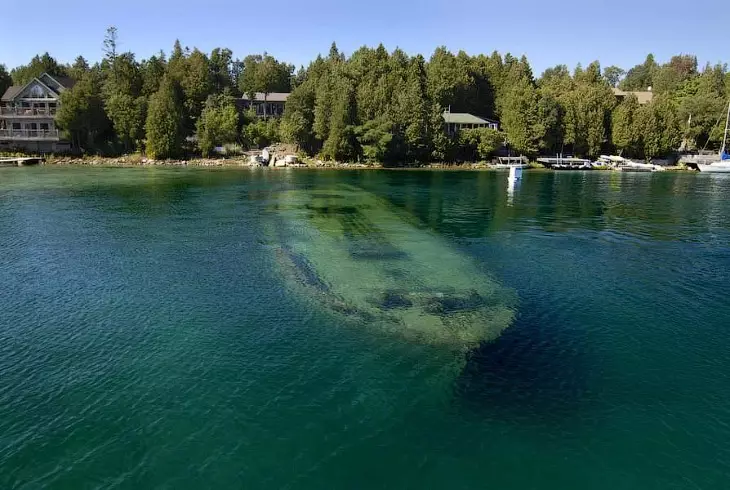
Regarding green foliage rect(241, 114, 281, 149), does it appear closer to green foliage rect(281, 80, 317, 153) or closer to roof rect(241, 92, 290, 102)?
green foliage rect(281, 80, 317, 153)

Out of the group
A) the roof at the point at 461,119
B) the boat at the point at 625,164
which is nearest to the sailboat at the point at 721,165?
the boat at the point at 625,164

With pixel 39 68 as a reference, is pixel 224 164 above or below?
below

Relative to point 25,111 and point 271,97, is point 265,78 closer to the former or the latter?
point 271,97

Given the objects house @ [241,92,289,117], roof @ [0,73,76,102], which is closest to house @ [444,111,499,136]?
house @ [241,92,289,117]

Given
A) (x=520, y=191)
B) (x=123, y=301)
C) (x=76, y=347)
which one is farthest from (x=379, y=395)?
(x=520, y=191)

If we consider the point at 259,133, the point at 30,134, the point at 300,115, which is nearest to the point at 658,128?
the point at 300,115

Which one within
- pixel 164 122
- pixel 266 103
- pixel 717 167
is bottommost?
pixel 717 167
